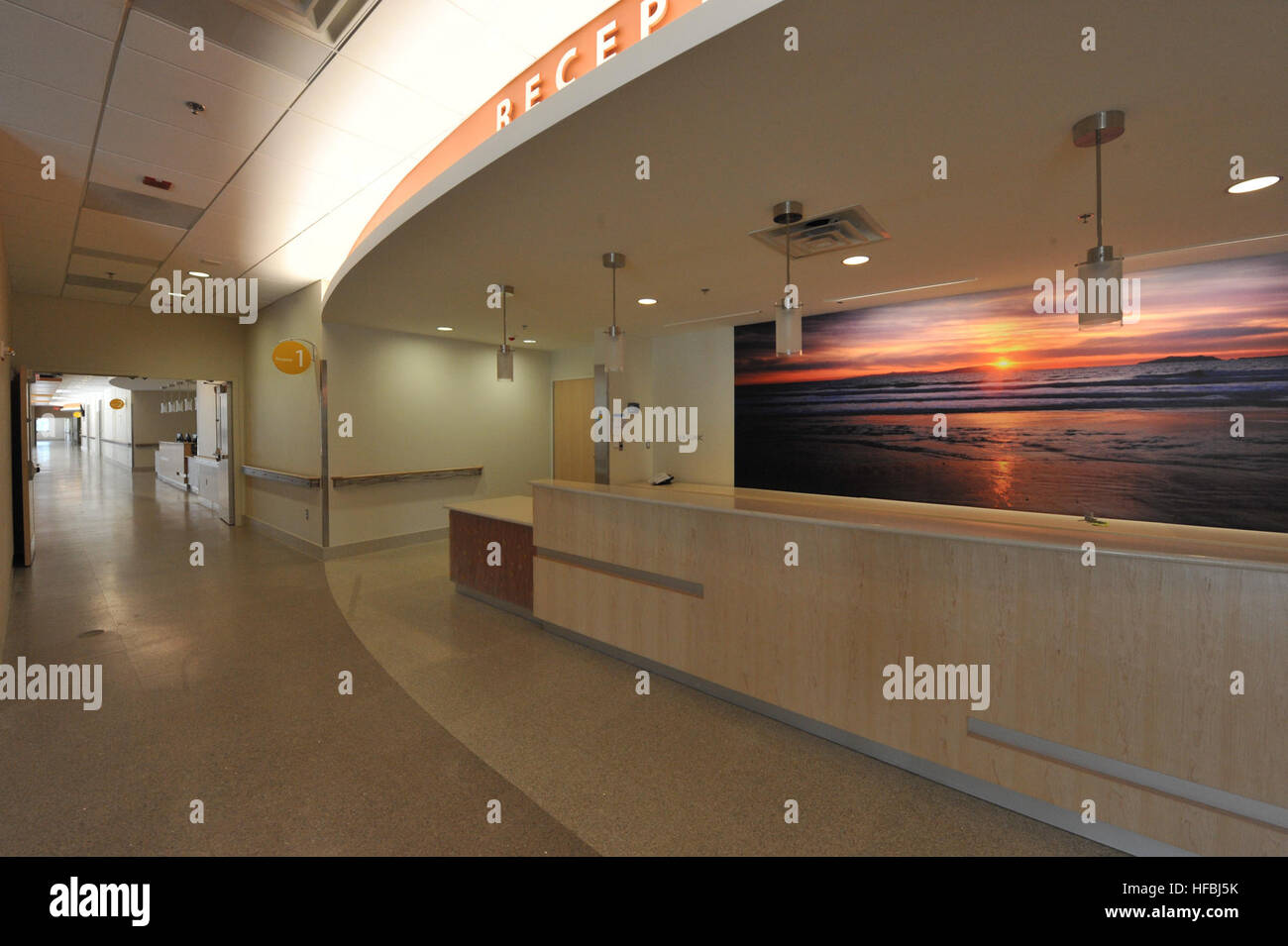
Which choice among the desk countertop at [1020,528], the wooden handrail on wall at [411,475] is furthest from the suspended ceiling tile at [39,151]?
the desk countertop at [1020,528]

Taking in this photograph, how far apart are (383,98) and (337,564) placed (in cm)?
488

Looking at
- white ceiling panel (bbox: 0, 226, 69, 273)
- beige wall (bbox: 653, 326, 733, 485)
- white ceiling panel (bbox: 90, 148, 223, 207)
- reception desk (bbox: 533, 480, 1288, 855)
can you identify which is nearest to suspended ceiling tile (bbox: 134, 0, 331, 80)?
Answer: white ceiling panel (bbox: 90, 148, 223, 207)

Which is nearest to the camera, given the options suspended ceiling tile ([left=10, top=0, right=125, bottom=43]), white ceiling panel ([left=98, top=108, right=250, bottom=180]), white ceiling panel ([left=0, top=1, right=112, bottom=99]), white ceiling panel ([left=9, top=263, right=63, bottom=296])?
suspended ceiling tile ([left=10, top=0, right=125, bottom=43])

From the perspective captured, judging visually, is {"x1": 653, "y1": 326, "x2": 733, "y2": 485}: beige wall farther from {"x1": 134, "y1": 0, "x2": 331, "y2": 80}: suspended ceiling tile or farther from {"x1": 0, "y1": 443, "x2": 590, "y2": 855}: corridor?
{"x1": 134, "y1": 0, "x2": 331, "y2": 80}: suspended ceiling tile

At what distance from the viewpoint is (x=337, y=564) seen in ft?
20.2

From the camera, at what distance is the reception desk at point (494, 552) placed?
4.36 m

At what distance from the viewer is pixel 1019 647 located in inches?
84.0

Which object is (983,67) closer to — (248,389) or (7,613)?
(7,613)

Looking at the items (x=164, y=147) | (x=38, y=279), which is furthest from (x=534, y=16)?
(x=38, y=279)

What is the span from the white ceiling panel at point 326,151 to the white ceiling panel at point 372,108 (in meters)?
0.09

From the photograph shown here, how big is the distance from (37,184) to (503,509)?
3.96 metres

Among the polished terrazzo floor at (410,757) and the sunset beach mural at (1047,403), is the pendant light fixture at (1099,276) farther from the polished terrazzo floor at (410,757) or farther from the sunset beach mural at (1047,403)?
the sunset beach mural at (1047,403)

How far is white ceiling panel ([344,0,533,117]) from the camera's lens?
2.45 meters

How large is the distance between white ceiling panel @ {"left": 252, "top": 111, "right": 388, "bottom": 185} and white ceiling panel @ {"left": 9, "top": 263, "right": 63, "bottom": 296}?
13.5 feet
